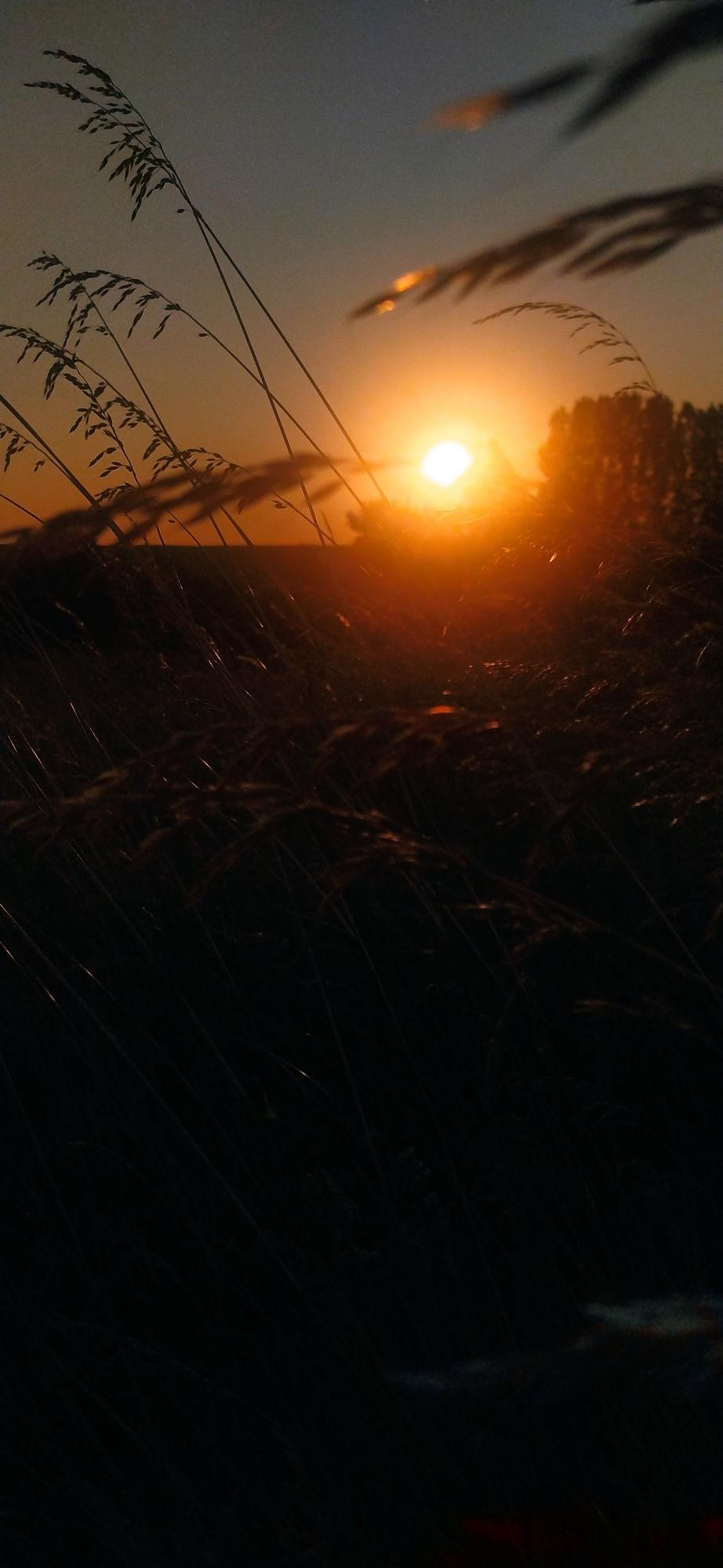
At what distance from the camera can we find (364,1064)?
6.15 feet

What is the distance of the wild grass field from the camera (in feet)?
3.73

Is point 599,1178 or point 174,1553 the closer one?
point 174,1553

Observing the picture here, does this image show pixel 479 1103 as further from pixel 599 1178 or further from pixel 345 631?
pixel 345 631

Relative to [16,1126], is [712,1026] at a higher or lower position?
lower

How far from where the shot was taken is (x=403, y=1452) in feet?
3.82

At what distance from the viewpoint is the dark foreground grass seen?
1.14 metres

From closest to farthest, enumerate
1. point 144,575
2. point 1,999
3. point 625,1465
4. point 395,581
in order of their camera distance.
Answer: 1. point 625,1465
2. point 1,999
3. point 144,575
4. point 395,581

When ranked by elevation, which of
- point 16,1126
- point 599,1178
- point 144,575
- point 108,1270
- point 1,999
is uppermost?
point 144,575

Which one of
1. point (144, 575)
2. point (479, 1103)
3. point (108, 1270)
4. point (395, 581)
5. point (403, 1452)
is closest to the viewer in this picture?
Result: point (403, 1452)

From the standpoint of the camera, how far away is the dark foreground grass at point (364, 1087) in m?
1.14

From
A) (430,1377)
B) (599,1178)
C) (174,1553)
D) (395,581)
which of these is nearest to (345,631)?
(395,581)

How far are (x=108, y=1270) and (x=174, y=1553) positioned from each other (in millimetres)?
514

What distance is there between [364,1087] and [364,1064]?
42 millimetres

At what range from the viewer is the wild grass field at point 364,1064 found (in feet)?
3.73
